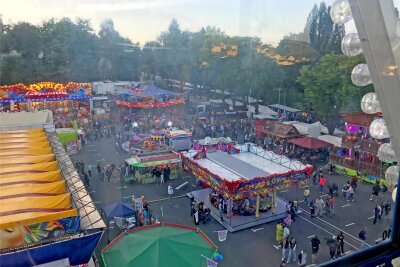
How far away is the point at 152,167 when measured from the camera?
8.70m

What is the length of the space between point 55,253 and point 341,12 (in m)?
2.75

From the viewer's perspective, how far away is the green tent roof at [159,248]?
411 centimetres

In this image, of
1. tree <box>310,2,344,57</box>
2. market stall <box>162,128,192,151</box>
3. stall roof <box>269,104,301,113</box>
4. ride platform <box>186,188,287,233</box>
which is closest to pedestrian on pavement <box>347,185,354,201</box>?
ride platform <box>186,188,287,233</box>

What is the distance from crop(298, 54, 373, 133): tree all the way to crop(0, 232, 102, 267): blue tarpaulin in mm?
9598

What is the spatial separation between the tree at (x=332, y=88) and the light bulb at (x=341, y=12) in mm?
9933

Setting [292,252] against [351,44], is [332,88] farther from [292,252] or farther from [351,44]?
[351,44]

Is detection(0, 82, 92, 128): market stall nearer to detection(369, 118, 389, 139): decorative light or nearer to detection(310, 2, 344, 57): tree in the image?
detection(310, 2, 344, 57): tree

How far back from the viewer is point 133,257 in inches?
165

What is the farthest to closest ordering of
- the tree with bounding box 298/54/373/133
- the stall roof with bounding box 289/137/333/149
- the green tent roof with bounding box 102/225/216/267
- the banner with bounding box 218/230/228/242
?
the tree with bounding box 298/54/373/133
the stall roof with bounding box 289/137/333/149
the banner with bounding box 218/230/228/242
the green tent roof with bounding box 102/225/216/267

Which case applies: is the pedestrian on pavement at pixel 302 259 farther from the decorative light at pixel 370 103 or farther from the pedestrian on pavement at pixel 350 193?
the decorative light at pixel 370 103

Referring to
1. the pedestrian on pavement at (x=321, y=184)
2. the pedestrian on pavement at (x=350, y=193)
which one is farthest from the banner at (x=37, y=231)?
the pedestrian on pavement at (x=350, y=193)

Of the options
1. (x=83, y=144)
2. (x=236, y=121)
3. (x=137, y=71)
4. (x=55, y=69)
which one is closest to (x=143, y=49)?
(x=137, y=71)

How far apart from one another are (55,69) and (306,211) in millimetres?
17085

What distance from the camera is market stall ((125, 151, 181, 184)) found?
8.59 m
